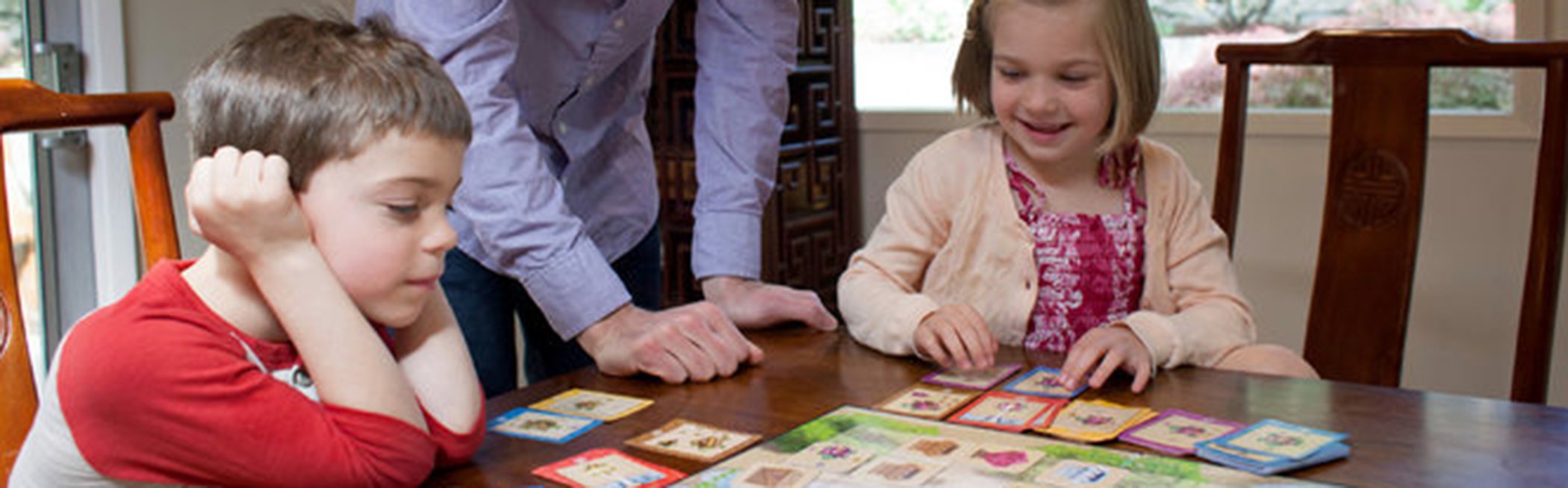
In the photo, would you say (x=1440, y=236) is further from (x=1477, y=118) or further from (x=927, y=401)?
(x=927, y=401)

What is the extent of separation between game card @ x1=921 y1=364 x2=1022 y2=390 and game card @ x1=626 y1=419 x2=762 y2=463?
Answer: 26cm

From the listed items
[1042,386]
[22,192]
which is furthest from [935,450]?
[22,192]

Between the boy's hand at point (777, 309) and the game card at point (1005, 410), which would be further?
the boy's hand at point (777, 309)

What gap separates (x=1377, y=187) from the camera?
181 centimetres

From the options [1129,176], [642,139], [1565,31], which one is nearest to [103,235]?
[642,139]

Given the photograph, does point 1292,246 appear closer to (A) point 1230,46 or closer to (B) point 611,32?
(A) point 1230,46

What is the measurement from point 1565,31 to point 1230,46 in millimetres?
1754

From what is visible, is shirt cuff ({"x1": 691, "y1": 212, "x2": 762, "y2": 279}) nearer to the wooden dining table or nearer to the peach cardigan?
the peach cardigan

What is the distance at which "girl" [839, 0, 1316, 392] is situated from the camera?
169 centimetres

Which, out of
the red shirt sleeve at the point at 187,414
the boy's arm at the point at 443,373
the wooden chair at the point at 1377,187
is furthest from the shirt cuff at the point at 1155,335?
the red shirt sleeve at the point at 187,414

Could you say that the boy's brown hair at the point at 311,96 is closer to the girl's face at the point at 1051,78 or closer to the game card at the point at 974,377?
the game card at the point at 974,377

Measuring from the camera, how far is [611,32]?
67.3 inches

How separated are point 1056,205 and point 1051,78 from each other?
0.18 metres

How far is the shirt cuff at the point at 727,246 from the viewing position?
177 centimetres
